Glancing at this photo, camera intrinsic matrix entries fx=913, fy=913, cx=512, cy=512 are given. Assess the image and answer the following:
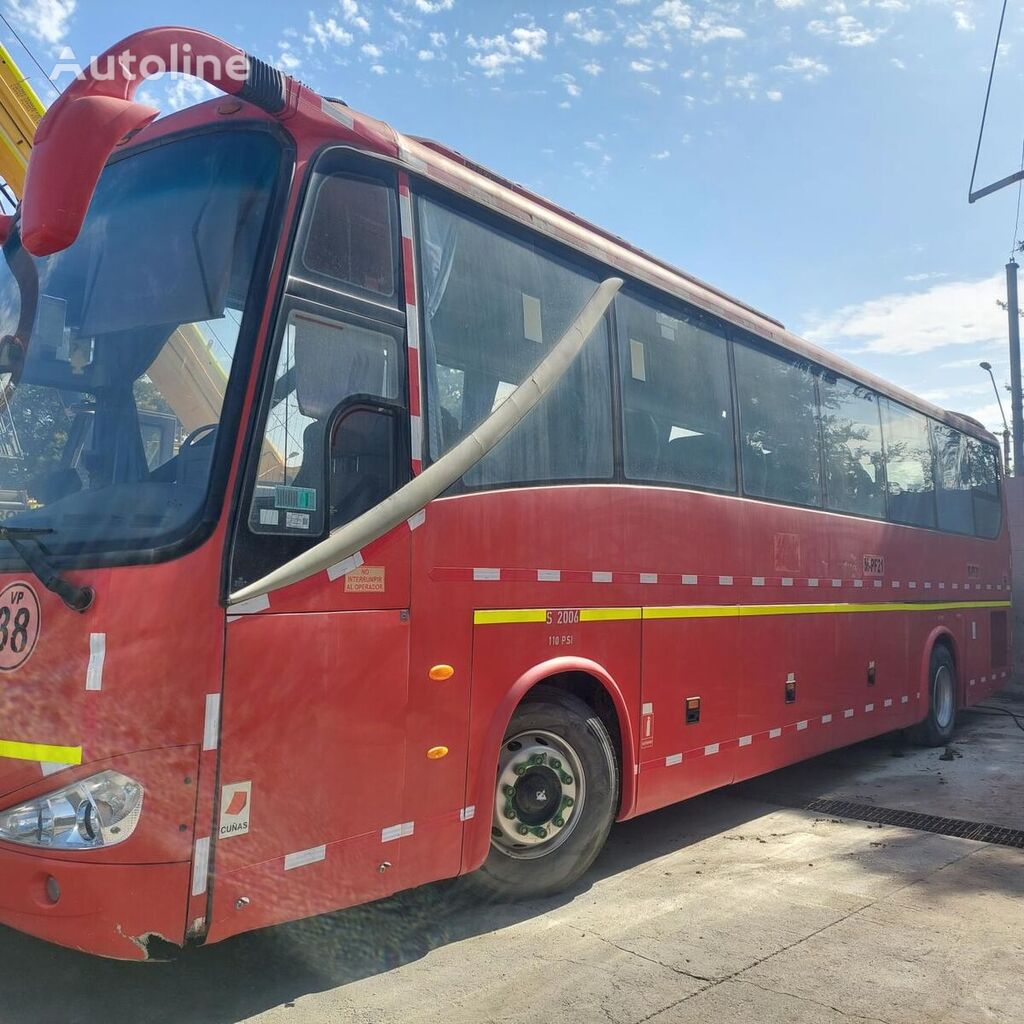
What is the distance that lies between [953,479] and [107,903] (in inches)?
430

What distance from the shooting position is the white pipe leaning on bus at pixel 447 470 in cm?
351

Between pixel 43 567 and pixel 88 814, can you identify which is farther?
pixel 43 567

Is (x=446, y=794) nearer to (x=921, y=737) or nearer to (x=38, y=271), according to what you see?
(x=38, y=271)

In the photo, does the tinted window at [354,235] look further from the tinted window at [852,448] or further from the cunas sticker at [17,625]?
the tinted window at [852,448]

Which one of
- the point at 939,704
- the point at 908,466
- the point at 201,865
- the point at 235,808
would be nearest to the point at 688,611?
the point at 235,808

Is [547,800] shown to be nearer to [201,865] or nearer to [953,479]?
[201,865]

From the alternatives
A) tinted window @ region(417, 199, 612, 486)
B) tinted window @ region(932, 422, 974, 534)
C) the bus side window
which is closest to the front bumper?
the bus side window

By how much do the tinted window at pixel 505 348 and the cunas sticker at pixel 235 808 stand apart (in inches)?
65.2

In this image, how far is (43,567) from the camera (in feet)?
10.6

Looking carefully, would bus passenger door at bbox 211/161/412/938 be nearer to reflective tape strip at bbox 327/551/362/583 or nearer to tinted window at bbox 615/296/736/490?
reflective tape strip at bbox 327/551/362/583

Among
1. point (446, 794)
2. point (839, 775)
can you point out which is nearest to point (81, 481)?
point (446, 794)

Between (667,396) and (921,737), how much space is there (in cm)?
627

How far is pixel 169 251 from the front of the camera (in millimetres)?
3664

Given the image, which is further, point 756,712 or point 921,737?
point 921,737
